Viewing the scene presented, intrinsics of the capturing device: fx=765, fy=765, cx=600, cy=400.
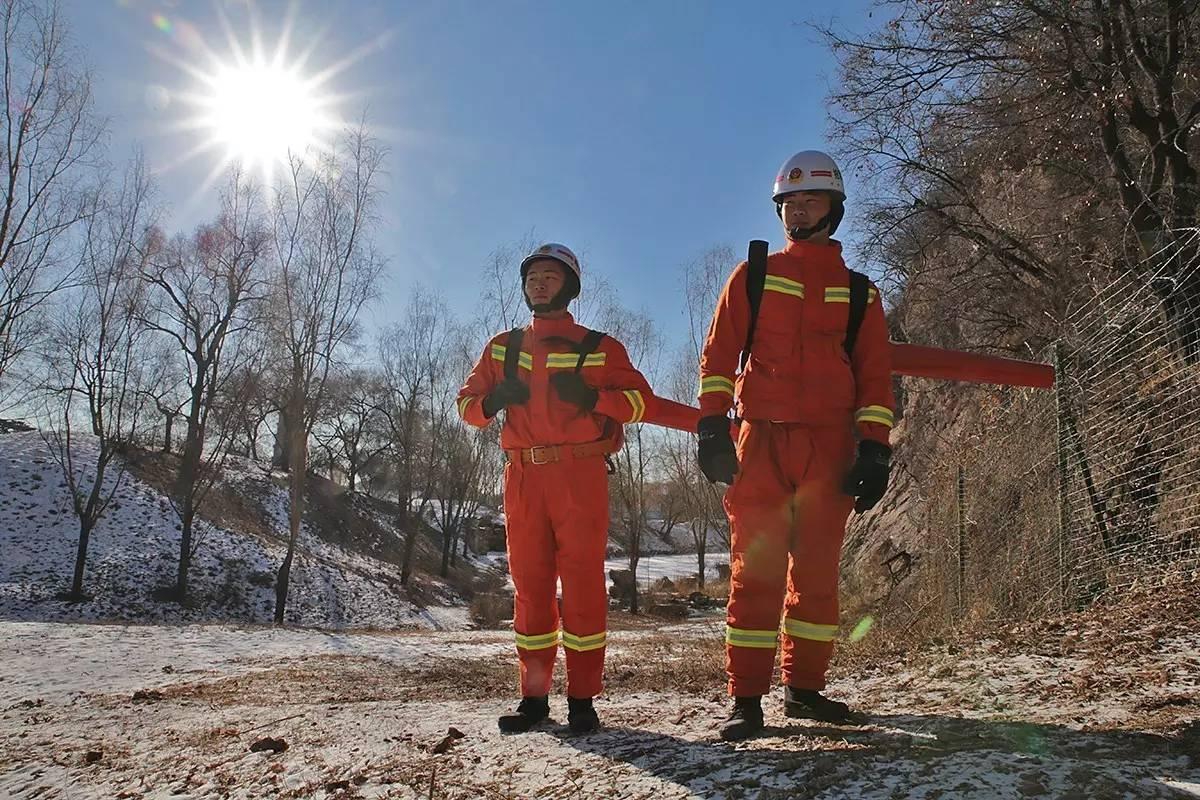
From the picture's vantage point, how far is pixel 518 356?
3812 millimetres

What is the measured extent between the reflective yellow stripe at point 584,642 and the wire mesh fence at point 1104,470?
3050 mm

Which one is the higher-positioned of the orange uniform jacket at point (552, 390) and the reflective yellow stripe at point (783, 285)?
the reflective yellow stripe at point (783, 285)

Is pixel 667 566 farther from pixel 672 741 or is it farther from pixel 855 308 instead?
pixel 672 741

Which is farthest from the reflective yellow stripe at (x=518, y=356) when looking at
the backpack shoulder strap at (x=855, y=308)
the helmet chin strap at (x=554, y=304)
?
the backpack shoulder strap at (x=855, y=308)

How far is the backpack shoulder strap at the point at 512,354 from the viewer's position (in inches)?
149

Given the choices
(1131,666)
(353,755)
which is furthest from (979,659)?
(353,755)

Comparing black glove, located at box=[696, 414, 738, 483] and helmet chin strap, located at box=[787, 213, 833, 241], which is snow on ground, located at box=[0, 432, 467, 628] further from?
helmet chin strap, located at box=[787, 213, 833, 241]

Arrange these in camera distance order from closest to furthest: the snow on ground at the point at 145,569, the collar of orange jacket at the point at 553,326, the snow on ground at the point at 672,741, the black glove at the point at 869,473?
the snow on ground at the point at 672,741 → the black glove at the point at 869,473 → the collar of orange jacket at the point at 553,326 → the snow on ground at the point at 145,569

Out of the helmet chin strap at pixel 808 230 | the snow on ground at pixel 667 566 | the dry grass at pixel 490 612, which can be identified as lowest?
the dry grass at pixel 490 612

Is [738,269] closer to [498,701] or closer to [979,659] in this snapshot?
[979,659]

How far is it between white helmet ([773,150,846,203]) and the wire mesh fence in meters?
2.11

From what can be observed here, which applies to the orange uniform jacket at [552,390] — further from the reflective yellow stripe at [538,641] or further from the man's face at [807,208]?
the man's face at [807,208]

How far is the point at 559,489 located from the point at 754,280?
125 cm

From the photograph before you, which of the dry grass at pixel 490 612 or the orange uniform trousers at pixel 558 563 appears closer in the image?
the orange uniform trousers at pixel 558 563
